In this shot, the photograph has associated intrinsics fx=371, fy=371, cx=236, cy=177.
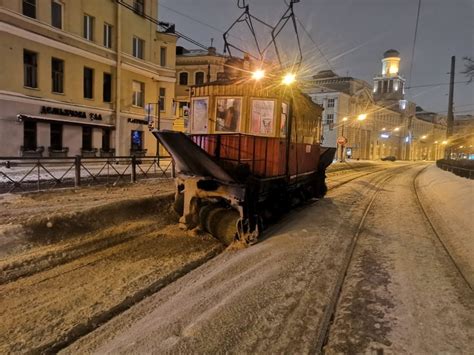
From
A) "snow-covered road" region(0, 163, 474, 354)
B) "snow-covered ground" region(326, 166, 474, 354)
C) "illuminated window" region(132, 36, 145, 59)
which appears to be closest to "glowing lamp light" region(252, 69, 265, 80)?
"snow-covered road" region(0, 163, 474, 354)

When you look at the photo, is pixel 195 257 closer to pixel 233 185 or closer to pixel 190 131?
pixel 233 185

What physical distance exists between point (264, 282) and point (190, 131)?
5015 mm

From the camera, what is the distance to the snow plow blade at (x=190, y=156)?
7301 mm

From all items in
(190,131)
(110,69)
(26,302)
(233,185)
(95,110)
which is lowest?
(26,302)

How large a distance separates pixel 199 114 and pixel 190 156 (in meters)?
1.83

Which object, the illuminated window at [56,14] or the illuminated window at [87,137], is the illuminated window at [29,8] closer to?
the illuminated window at [56,14]

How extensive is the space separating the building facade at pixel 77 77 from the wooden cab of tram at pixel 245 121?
9536 mm

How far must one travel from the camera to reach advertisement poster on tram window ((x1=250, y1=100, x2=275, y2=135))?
865 cm

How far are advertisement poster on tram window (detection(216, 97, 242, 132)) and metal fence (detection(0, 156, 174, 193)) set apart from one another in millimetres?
6204

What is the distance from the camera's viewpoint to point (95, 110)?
24.5 metres

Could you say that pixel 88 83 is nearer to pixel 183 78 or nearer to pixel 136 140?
pixel 136 140

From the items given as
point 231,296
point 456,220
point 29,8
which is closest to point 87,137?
point 29,8

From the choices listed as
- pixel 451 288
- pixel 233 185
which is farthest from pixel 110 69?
pixel 451 288

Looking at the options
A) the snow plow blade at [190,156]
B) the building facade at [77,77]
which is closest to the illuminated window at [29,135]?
the building facade at [77,77]
